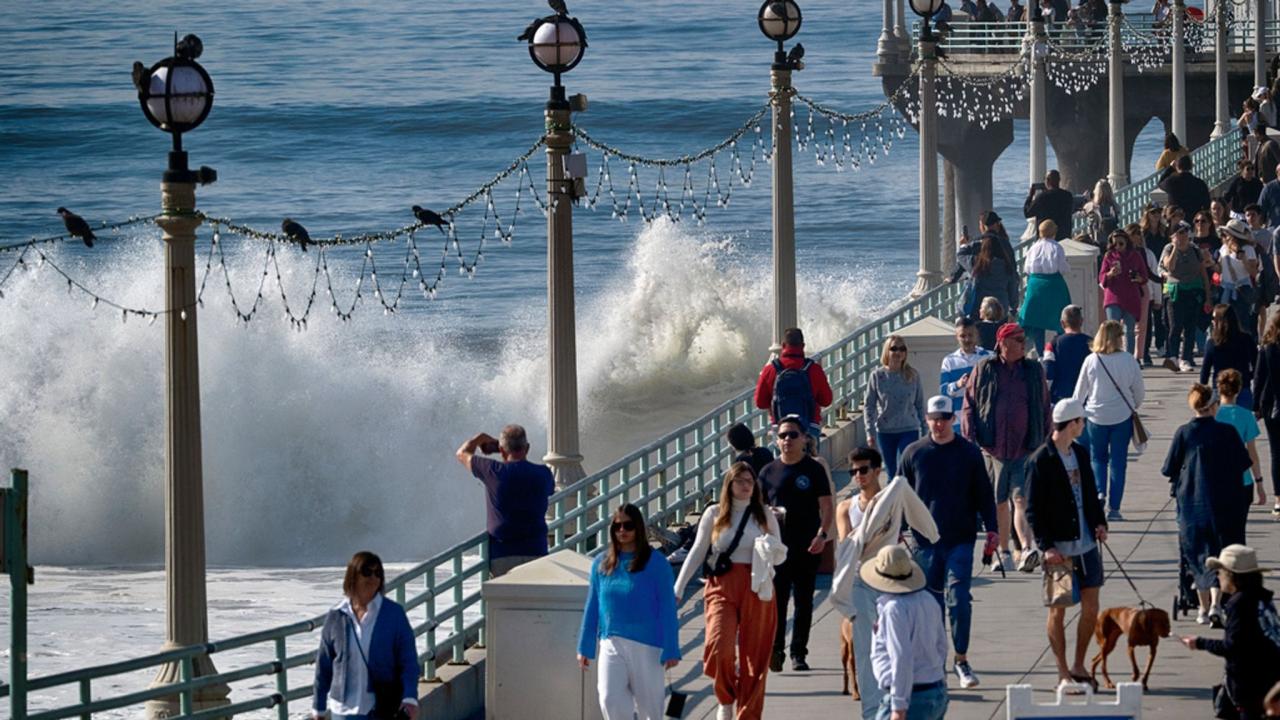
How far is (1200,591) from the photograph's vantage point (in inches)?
488

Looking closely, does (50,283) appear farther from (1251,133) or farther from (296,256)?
(1251,133)

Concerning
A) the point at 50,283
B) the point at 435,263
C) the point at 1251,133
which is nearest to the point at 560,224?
the point at 1251,133

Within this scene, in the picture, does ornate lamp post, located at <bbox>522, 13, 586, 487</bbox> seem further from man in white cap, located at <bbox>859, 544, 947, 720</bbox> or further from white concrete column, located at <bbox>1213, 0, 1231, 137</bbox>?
white concrete column, located at <bbox>1213, 0, 1231, 137</bbox>

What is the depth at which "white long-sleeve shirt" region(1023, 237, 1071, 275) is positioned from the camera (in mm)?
18828

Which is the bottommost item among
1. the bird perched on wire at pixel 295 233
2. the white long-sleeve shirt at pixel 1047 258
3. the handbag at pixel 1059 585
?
the handbag at pixel 1059 585

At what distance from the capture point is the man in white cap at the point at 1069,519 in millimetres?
11305

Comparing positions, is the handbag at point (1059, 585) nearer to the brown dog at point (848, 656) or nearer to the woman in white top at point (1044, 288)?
the brown dog at point (848, 656)

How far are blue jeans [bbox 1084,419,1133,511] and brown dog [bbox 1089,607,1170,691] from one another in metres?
3.96

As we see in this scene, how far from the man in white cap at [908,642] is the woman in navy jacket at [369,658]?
1.80m

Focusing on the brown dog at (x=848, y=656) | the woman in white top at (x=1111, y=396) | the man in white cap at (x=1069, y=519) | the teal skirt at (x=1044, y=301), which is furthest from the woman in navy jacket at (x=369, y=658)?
the teal skirt at (x=1044, y=301)

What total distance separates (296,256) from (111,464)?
22.3 m

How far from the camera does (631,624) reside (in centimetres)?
1008

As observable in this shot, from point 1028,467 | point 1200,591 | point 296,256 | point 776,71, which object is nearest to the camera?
point 1028,467

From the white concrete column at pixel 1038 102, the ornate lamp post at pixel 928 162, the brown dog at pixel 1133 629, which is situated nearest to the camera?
the brown dog at pixel 1133 629
